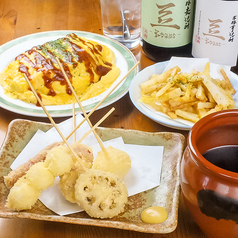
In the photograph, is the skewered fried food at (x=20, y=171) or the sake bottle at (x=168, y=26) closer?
the skewered fried food at (x=20, y=171)

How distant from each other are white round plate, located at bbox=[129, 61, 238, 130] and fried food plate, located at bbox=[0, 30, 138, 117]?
4 centimetres

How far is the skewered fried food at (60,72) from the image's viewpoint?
4.47 ft

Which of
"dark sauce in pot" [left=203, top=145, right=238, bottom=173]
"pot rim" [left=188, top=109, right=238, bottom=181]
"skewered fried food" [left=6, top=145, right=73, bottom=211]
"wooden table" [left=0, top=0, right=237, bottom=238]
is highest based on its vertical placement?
"pot rim" [left=188, top=109, right=238, bottom=181]

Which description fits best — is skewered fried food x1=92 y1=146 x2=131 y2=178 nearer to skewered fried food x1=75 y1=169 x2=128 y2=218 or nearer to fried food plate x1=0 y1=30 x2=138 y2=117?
skewered fried food x1=75 y1=169 x2=128 y2=218

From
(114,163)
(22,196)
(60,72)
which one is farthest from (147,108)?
(22,196)

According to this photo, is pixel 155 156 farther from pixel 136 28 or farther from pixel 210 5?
pixel 136 28

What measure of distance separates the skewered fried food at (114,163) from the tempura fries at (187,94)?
269mm

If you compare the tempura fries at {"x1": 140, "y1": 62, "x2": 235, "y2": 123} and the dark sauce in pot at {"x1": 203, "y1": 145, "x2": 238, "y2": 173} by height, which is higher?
the dark sauce in pot at {"x1": 203, "y1": 145, "x2": 238, "y2": 173}

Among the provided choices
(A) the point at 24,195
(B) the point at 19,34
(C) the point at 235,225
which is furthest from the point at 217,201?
(B) the point at 19,34

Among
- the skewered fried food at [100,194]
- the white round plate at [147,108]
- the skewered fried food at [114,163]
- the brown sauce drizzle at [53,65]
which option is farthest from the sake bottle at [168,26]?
the skewered fried food at [100,194]

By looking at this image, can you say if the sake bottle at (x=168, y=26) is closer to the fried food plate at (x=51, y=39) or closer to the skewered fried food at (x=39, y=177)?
the fried food plate at (x=51, y=39)

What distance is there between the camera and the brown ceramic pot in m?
Answer: 0.62

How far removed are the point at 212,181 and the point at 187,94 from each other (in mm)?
550

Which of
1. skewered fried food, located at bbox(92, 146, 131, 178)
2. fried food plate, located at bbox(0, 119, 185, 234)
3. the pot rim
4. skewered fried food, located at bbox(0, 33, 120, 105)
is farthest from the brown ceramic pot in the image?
skewered fried food, located at bbox(0, 33, 120, 105)
